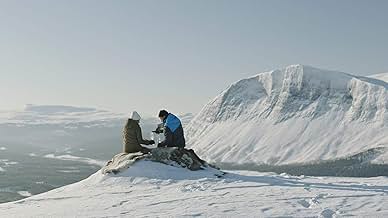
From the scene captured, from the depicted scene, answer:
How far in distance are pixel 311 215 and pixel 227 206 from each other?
2739mm

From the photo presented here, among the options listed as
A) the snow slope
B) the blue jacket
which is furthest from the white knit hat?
the snow slope

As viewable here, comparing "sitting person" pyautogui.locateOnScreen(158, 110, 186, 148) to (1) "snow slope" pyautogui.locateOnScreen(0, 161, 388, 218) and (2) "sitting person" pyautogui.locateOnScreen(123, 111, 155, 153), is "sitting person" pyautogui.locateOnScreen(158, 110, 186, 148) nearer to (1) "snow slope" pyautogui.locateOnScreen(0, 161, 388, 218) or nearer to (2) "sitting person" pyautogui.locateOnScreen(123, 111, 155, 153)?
(2) "sitting person" pyautogui.locateOnScreen(123, 111, 155, 153)

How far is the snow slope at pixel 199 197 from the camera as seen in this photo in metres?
15.3

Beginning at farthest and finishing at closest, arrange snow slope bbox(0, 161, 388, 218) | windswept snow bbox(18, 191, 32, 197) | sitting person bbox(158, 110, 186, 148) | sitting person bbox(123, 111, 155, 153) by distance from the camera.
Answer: windswept snow bbox(18, 191, 32, 197), sitting person bbox(123, 111, 155, 153), sitting person bbox(158, 110, 186, 148), snow slope bbox(0, 161, 388, 218)

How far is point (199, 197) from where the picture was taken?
56.7 feet

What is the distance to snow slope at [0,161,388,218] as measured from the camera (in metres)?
15.3

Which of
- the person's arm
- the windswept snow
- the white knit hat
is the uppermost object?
the white knit hat

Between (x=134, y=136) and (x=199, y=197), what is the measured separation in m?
7.90

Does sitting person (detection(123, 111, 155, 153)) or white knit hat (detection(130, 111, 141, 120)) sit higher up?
white knit hat (detection(130, 111, 141, 120))

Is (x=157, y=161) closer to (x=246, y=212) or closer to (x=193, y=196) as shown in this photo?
(x=193, y=196)

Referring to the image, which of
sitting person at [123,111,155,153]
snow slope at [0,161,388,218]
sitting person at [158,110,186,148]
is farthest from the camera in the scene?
sitting person at [123,111,155,153]

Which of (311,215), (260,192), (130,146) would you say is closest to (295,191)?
(260,192)

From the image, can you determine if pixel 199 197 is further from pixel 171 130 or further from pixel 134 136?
pixel 134 136

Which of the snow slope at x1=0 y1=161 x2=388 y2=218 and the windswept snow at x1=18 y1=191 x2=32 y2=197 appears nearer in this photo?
the snow slope at x1=0 y1=161 x2=388 y2=218
